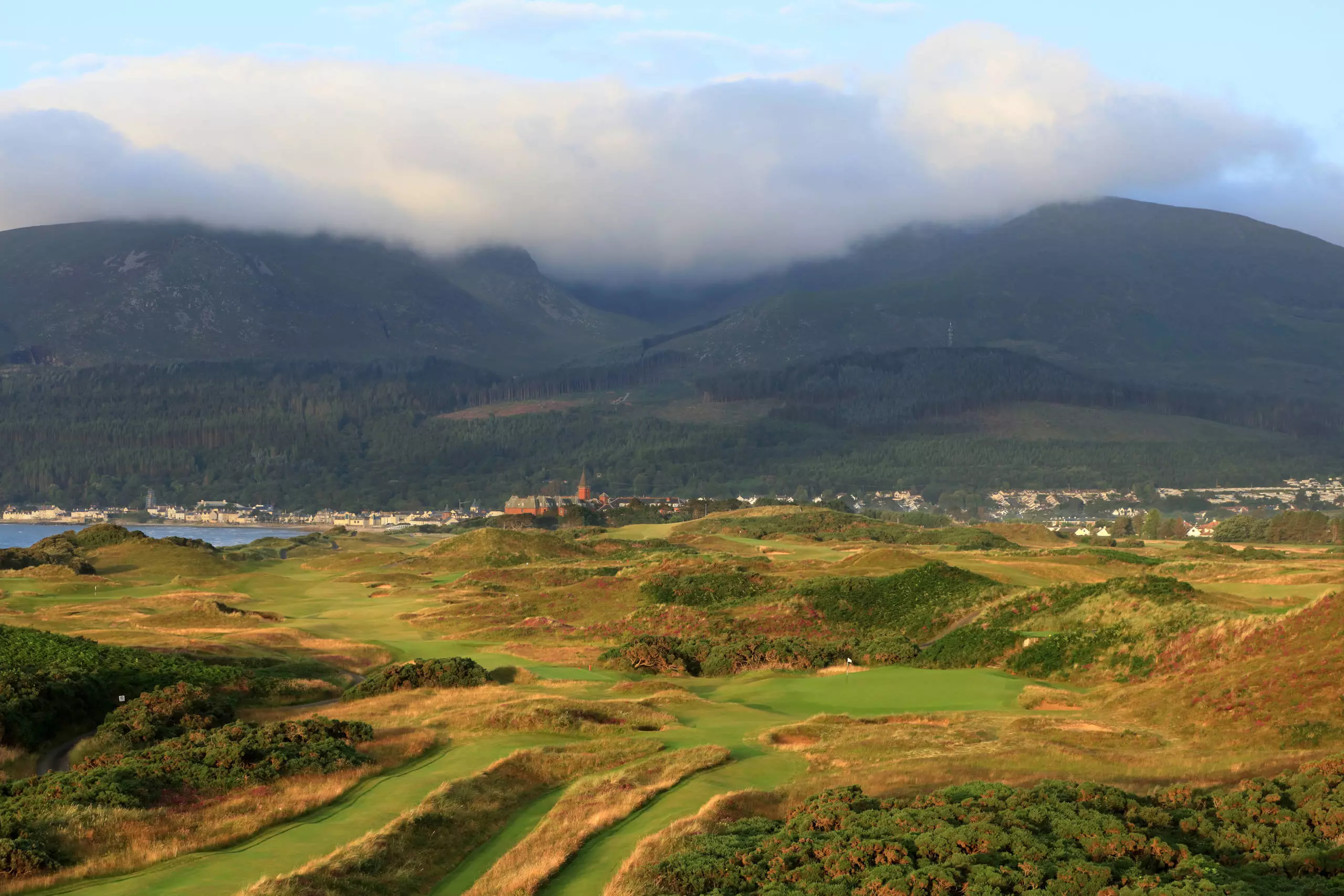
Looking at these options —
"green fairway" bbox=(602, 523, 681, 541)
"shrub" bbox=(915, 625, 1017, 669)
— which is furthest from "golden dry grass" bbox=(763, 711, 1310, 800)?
"green fairway" bbox=(602, 523, 681, 541)

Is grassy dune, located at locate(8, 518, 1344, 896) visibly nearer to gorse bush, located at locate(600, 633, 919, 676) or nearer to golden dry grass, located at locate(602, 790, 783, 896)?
Result: golden dry grass, located at locate(602, 790, 783, 896)

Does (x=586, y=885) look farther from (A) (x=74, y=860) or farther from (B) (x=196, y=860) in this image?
(A) (x=74, y=860)

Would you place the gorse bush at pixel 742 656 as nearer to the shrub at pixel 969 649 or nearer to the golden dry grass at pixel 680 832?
the shrub at pixel 969 649

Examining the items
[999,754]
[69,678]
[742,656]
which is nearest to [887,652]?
[742,656]

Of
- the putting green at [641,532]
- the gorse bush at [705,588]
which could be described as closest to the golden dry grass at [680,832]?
the gorse bush at [705,588]

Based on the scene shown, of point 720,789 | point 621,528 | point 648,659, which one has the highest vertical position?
point 720,789

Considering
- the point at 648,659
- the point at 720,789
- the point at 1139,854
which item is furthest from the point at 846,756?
the point at 648,659
